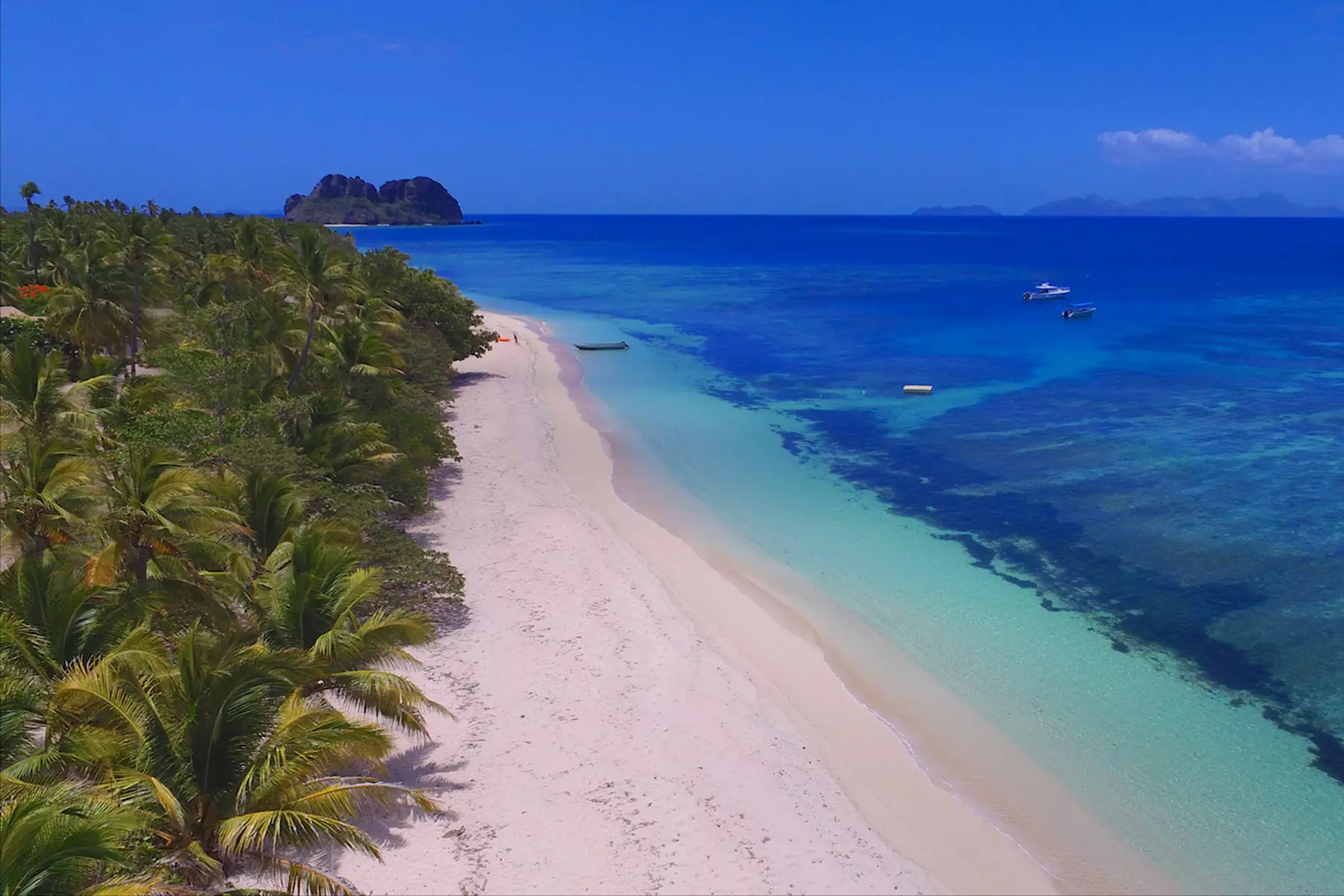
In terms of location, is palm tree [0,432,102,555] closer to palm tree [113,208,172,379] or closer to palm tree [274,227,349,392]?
palm tree [274,227,349,392]

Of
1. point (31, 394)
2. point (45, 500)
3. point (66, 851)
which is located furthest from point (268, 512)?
point (66, 851)

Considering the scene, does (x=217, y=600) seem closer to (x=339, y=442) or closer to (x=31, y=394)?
(x=339, y=442)

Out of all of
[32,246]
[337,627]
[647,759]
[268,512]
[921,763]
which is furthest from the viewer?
[32,246]

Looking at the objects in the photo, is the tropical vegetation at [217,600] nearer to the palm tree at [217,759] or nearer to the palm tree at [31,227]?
the palm tree at [217,759]

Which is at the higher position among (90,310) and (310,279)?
(310,279)

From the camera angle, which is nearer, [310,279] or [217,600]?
[217,600]

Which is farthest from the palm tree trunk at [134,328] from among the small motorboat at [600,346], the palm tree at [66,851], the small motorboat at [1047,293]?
the small motorboat at [1047,293]

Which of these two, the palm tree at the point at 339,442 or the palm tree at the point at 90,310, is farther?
the palm tree at the point at 90,310

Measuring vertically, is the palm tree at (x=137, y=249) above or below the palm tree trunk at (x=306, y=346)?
above
